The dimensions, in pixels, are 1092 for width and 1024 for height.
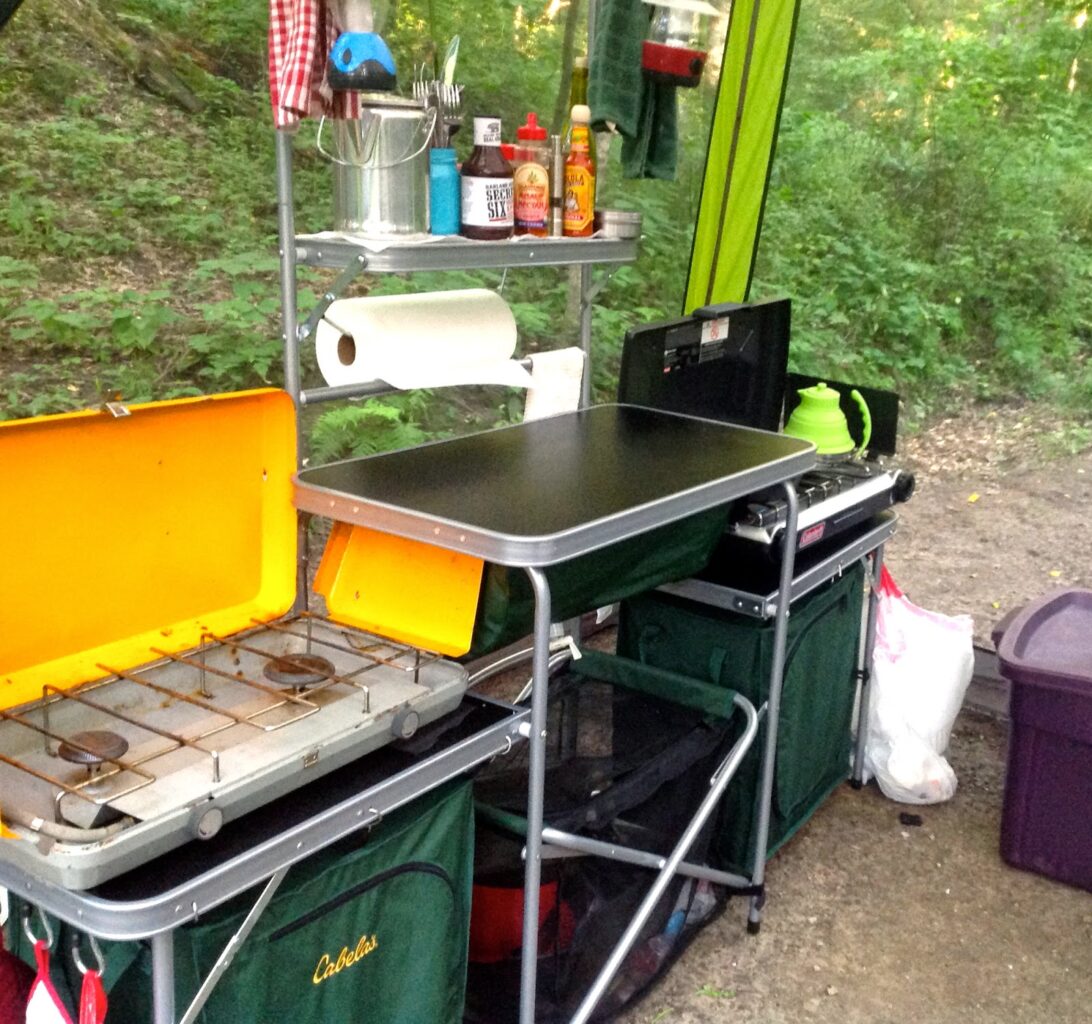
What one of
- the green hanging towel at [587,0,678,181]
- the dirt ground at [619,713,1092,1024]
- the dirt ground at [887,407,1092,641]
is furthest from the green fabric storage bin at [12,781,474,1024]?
the dirt ground at [887,407,1092,641]

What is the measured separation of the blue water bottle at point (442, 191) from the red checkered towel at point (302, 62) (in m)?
0.18

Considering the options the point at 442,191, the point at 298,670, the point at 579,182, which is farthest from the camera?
the point at 579,182

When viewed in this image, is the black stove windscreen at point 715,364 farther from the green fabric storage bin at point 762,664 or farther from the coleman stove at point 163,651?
the coleman stove at point 163,651

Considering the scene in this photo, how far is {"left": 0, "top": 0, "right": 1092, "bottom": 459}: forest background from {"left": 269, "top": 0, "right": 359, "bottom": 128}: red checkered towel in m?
0.48

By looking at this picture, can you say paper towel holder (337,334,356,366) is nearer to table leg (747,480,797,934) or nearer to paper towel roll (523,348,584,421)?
paper towel roll (523,348,584,421)

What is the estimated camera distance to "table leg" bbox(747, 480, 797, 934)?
1.99 m

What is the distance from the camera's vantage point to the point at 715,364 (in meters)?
2.36

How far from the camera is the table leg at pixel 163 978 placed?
1.09 meters

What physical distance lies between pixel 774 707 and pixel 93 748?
1.26 meters

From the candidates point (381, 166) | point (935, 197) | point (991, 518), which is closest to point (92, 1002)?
point (381, 166)

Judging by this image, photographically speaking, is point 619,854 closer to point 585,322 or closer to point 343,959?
point 343,959

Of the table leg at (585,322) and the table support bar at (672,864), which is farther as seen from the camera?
the table leg at (585,322)

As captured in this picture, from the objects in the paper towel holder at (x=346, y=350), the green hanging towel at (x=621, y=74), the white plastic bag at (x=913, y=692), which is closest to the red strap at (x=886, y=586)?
the white plastic bag at (x=913, y=692)

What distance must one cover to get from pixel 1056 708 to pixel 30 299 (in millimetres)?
2444
